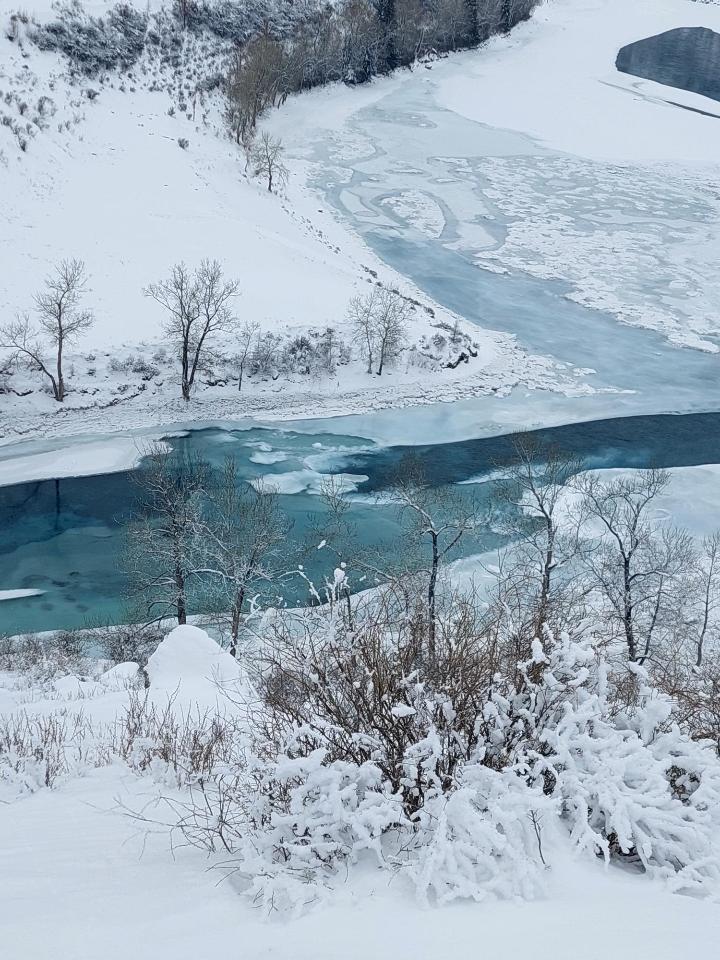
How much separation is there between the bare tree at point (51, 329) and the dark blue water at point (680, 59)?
62597 mm

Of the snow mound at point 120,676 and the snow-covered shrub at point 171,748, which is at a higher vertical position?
the snow-covered shrub at point 171,748

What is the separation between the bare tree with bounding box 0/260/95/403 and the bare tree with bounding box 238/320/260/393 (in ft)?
17.3

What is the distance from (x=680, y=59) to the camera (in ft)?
247

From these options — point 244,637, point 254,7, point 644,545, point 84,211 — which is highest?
point 254,7

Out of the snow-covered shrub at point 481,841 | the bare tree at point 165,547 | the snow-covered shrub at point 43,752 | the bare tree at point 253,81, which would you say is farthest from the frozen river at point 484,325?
the snow-covered shrub at point 481,841

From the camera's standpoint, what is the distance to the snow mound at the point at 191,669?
927cm

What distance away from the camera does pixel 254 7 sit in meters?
56.6

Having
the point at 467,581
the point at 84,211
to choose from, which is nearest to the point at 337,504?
the point at 467,581

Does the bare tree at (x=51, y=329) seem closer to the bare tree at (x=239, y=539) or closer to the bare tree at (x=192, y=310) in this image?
the bare tree at (x=192, y=310)

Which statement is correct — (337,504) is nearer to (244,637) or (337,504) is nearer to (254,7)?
(244,637)

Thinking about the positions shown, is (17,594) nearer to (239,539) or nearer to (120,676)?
(239,539)

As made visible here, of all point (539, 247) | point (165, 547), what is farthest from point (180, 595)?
point (539, 247)

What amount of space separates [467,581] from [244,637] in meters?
5.69

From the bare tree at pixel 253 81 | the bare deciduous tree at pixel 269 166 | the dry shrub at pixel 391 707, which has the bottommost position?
the dry shrub at pixel 391 707
